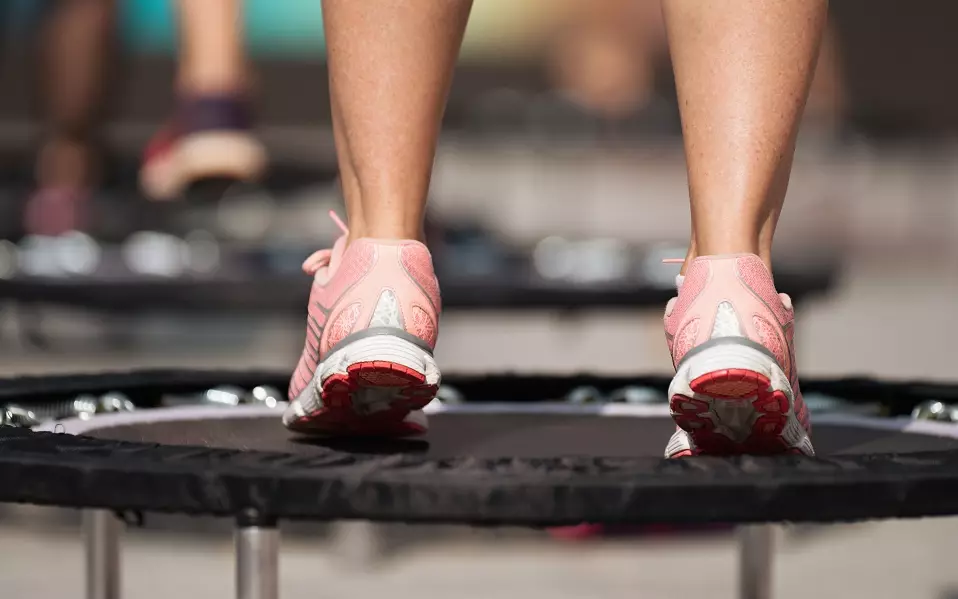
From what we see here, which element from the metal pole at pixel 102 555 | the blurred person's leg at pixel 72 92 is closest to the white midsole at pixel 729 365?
the metal pole at pixel 102 555

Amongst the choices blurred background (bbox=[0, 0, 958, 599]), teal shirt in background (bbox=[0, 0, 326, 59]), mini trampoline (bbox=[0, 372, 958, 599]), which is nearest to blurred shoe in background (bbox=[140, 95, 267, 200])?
blurred background (bbox=[0, 0, 958, 599])

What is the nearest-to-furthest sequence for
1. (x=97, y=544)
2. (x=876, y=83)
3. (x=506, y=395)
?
(x=97, y=544) → (x=506, y=395) → (x=876, y=83)

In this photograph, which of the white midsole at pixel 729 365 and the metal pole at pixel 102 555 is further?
the metal pole at pixel 102 555

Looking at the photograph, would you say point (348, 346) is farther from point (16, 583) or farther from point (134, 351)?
point (134, 351)

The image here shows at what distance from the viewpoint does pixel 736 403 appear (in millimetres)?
1017

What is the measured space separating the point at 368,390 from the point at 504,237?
391 cm

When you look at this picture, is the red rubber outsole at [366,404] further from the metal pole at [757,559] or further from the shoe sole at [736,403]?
the metal pole at [757,559]

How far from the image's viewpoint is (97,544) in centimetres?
135

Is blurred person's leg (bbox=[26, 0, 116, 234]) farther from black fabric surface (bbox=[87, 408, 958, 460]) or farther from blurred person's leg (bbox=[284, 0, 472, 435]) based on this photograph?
blurred person's leg (bbox=[284, 0, 472, 435])

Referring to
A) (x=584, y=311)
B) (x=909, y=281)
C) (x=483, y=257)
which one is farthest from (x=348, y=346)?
(x=909, y=281)

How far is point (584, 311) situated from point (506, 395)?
840 mm

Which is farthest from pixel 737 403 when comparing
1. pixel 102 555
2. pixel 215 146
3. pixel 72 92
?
pixel 72 92

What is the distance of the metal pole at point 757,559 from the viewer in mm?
1360

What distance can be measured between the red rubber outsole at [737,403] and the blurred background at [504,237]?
3.47 ft
